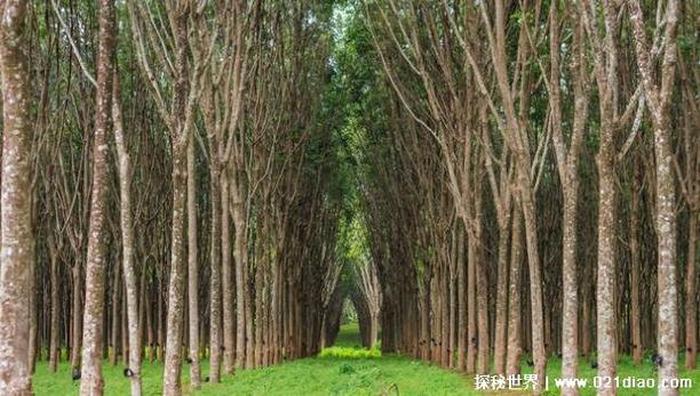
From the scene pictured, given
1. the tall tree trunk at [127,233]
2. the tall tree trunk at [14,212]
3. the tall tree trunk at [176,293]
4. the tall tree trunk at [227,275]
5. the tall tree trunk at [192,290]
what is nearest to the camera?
the tall tree trunk at [14,212]

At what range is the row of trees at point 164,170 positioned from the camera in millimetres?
9492

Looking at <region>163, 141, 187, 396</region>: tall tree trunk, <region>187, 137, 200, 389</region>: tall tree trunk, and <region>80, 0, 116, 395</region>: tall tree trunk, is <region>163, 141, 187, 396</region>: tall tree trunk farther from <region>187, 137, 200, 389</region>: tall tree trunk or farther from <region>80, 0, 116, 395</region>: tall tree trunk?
<region>187, 137, 200, 389</region>: tall tree trunk

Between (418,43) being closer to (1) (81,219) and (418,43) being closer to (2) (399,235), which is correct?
(1) (81,219)

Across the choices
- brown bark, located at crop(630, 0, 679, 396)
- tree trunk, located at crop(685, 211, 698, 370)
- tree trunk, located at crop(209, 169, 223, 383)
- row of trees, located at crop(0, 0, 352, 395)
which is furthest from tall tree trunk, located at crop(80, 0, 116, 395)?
tree trunk, located at crop(685, 211, 698, 370)

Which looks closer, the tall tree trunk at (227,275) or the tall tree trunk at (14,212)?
the tall tree trunk at (14,212)

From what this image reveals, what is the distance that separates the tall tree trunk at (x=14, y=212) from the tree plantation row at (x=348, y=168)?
0.02m

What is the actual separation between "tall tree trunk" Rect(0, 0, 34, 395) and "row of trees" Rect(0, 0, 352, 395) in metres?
0.01

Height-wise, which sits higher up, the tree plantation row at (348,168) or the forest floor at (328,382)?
the tree plantation row at (348,168)

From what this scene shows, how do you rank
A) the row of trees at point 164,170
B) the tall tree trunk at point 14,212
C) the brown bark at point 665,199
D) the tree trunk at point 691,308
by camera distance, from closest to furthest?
1. the tall tree trunk at point 14,212
2. the brown bark at point 665,199
3. the row of trees at point 164,170
4. the tree trunk at point 691,308

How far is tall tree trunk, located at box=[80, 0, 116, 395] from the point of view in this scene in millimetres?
9516

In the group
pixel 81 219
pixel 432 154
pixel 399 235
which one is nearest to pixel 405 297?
pixel 399 235

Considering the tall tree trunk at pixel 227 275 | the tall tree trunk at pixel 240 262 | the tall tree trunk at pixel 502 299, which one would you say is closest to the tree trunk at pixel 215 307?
the tall tree trunk at pixel 227 275

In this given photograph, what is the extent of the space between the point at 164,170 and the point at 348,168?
447 inches

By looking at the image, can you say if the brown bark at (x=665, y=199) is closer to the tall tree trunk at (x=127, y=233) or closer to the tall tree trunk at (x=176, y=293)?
the tall tree trunk at (x=176, y=293)
